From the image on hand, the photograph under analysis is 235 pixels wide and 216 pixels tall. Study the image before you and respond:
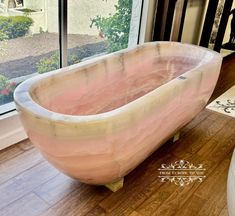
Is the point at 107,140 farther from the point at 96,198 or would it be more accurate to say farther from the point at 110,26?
the point at 110,26

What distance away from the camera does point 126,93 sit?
2293 mm

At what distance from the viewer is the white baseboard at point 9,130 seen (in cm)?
193

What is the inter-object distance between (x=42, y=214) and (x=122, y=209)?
1.43ft

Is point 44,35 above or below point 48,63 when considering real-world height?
above

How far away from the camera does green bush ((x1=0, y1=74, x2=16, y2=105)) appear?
6.62 ft

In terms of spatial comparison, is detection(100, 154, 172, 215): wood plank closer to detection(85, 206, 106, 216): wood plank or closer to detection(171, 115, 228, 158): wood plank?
detection(85, 206, 106, 216): wood plank

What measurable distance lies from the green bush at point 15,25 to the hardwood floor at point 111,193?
2.58 ft

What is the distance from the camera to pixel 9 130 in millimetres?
1983


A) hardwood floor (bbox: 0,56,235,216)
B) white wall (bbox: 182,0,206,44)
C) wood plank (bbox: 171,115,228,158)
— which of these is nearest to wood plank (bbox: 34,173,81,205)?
hardwood floor (bbox: 0,56,235,216)

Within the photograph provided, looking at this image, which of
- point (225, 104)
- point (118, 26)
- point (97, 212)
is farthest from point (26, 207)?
point (225, 104)

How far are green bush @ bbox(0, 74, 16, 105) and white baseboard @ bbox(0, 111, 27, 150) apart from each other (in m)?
0.14

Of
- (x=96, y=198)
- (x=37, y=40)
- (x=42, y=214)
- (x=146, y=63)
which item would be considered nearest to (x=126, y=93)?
(x=146, y=63)

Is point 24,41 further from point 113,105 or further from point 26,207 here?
point 26,207

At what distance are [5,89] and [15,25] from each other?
467 mm
